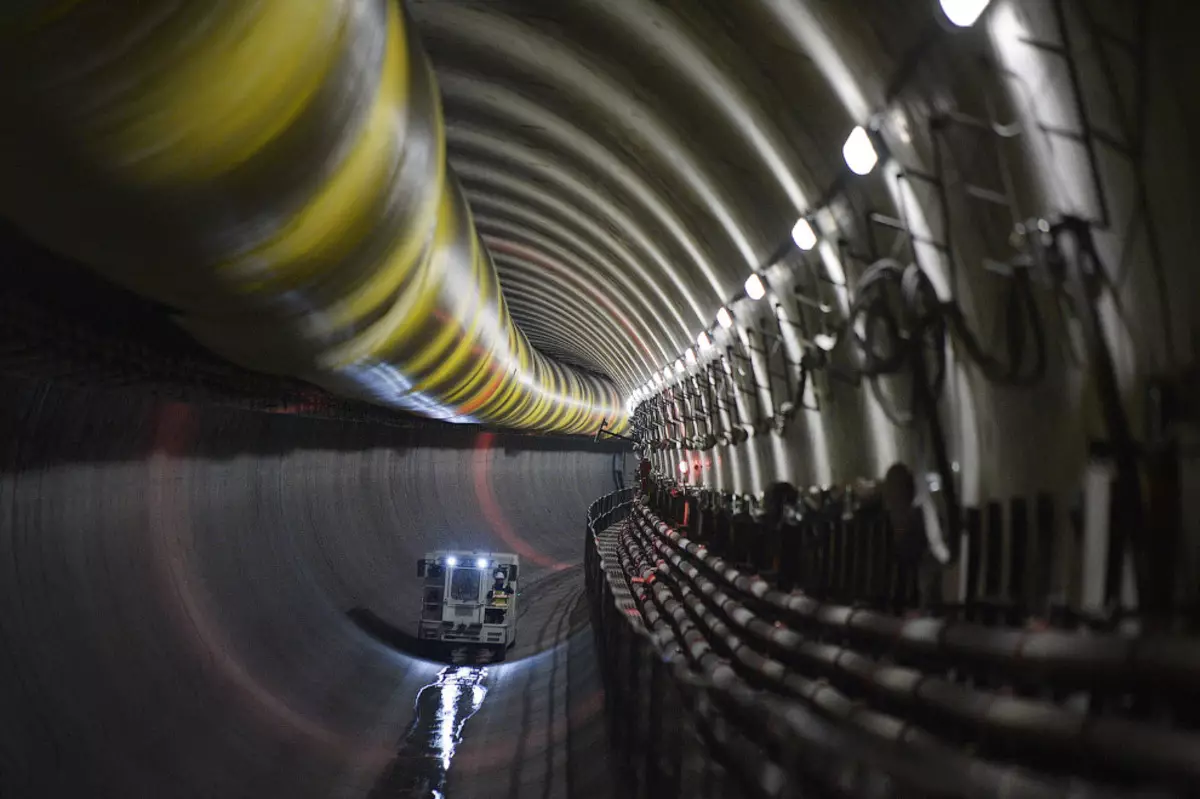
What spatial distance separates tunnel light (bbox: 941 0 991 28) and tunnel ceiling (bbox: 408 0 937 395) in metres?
0.25

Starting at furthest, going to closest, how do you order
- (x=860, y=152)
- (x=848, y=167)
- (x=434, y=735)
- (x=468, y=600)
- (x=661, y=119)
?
1. (x=468, y=600)
2. (x=434, y=735)
3. (x=661, y=119)
4. (x=848, y=167)
5. (x=860, y=152)

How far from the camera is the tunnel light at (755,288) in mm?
7367

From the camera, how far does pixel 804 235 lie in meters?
6.01

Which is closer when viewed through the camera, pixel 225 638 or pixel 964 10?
pixel 964 10

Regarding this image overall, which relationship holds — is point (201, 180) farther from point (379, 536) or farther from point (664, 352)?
point (379, 536)

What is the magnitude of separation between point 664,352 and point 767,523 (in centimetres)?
726

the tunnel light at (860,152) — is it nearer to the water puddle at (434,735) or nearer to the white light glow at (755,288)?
the white light glow at (755,288)

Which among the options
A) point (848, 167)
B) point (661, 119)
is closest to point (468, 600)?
point (661, 119)

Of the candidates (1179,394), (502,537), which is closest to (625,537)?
(502,537)

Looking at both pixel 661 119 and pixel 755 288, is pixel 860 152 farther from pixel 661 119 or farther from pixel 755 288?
pixel 755 288

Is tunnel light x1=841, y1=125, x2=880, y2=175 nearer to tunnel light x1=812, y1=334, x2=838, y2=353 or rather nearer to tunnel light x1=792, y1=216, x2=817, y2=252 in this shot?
tunnel light x1=792, y1=216, x2=817, y2=252

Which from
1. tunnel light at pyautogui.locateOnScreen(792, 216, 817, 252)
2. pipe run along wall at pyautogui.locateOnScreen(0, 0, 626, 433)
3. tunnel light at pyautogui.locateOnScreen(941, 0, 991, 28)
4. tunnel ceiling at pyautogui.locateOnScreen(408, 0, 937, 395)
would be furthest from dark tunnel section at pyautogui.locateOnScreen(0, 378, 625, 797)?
tunnel light at pyautogui.locateOnScreen(941, 0, 991, 28)

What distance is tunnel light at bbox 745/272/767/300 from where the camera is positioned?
7367 millimetres

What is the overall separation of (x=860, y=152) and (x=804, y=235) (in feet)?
4.31
